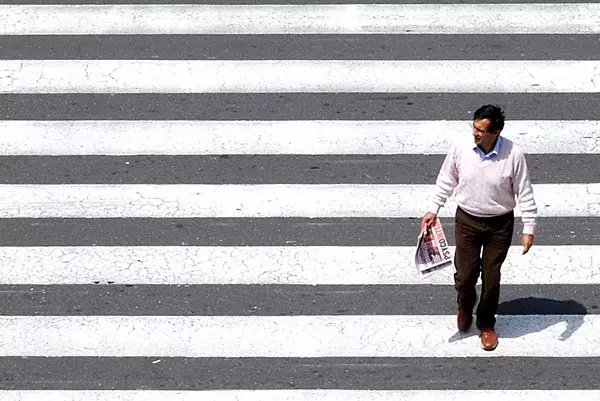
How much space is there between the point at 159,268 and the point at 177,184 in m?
0.83

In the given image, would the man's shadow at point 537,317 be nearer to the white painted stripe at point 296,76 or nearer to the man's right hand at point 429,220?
the man's right hand at point 429,220

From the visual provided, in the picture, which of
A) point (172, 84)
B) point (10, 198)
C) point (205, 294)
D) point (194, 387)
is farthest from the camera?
point (172, 84)

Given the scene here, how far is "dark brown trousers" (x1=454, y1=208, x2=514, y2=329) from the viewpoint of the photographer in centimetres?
816

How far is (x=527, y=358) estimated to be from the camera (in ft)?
27.7

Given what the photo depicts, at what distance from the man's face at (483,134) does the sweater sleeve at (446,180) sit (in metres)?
0.19

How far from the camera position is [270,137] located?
10.1 meters

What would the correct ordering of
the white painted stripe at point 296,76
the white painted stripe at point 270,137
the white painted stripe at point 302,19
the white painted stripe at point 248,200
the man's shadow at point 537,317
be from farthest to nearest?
the white painted stripe at point 302,19 → the white painted stripe at point 296,76 → the white painted stripe at point 270,137 → the white painted stripe at point 248,200 → the man's shadow at point 537,317

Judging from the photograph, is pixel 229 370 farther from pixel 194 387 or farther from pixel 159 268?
pixel 159 268

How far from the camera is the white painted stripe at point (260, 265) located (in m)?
9.05

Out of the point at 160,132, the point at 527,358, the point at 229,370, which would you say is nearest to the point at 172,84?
the point at 160,132

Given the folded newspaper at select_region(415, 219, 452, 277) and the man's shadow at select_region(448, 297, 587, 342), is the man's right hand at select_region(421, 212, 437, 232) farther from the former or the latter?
the man's shadow at select_region(448, 297, 587, 342)
